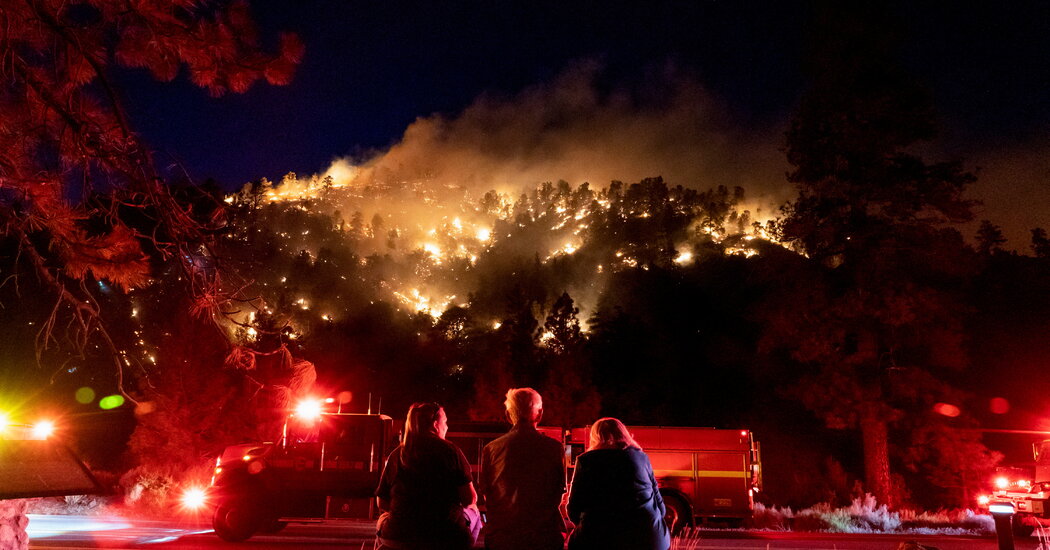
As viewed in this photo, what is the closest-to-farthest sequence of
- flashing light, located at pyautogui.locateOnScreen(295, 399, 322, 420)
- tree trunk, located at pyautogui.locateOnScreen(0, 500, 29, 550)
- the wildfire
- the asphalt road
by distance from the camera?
tree trunk, located at pyautogui.locateOnScreen(0, 500, 29, 550) < the asphalt road < flashing light, located at pyautogui.locateOnScreen(295, 399, 322, 420) < the wildfire

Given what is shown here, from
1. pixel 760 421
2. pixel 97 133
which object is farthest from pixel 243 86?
pixel 760 421

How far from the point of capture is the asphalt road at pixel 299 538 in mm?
11008

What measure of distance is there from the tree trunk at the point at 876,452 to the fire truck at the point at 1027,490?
6.13 metres

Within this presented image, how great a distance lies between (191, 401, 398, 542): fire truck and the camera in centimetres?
1212

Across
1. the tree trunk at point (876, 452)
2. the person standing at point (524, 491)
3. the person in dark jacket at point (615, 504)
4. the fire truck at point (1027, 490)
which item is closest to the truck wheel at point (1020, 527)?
the fire truck at point (1027, 490)

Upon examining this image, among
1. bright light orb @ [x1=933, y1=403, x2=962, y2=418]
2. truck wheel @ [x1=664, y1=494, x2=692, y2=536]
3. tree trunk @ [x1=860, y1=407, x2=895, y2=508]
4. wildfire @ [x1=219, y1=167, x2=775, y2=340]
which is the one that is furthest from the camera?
wildfire @ [x1=219, y1=167, x2=775, y2=340]

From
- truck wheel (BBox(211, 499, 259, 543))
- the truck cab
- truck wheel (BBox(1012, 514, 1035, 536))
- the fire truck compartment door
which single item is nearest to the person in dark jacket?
the truck cab

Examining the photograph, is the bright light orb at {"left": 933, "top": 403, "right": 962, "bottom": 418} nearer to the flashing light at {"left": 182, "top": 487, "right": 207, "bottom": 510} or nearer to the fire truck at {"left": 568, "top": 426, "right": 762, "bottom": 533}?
the fire truck at {"left": 568, "top": 426, "right": 762, "bottom": 533}

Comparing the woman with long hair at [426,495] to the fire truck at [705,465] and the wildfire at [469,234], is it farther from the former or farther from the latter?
the wildfire at [469,234]

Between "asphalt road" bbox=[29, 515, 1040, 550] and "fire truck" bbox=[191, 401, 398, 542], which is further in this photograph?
"fire truck" bbox=[191, 401, 398, 542]

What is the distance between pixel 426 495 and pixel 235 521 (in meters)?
9.49

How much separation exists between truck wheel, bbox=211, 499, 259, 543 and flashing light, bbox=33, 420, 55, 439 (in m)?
8.96

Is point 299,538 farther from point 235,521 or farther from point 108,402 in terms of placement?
point 108,402

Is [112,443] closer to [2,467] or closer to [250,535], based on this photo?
[250,535]
